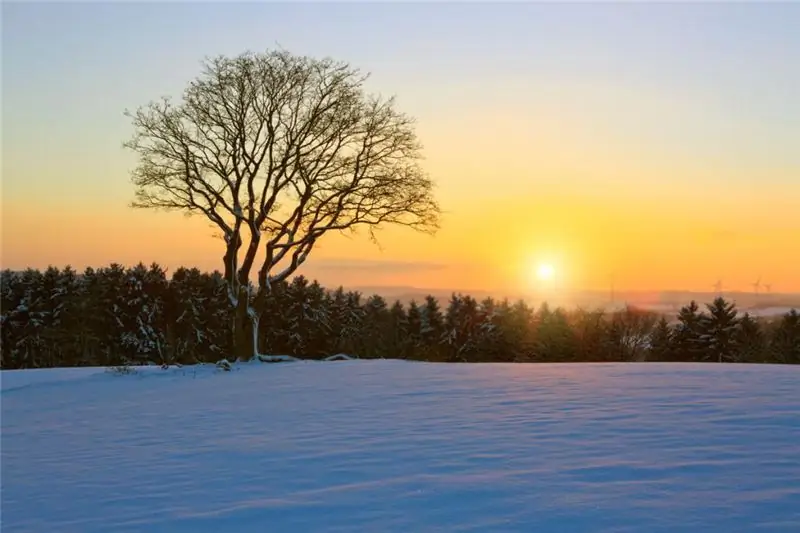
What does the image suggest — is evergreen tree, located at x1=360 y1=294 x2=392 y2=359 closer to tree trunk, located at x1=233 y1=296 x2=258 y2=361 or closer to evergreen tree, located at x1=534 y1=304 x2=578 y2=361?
evergreen tree, located at x1=534 y1=304 x2=578 y2=361

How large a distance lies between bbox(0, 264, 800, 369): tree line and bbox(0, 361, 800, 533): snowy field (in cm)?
3642

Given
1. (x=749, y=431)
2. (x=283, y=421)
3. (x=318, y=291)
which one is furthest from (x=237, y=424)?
(x=318, y=291)

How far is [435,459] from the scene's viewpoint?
628 centimetres

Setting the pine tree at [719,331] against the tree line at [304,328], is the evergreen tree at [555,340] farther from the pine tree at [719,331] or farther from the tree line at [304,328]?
the pine tree at [719,331]

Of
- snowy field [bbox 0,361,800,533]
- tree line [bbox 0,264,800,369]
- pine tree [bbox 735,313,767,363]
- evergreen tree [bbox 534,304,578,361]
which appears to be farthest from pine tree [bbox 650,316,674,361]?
snowy field [bbox 0,361,800,533]

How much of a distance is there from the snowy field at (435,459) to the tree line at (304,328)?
3642 cm

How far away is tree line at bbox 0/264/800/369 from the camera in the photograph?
170 ft

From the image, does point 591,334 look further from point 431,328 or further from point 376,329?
point 376,329

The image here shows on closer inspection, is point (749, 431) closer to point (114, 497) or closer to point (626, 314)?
point (114, 497)

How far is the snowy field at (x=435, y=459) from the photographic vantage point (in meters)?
4.74

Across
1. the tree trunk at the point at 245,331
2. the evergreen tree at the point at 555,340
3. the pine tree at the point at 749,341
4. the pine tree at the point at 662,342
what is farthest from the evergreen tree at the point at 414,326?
the tree trunk at the point at 245,331

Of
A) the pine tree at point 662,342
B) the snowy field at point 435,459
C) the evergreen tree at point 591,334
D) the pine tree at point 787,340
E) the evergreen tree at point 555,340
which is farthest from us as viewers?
the evergreen tree at point 555,340

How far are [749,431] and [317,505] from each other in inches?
169

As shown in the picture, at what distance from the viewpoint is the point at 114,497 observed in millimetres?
5926
